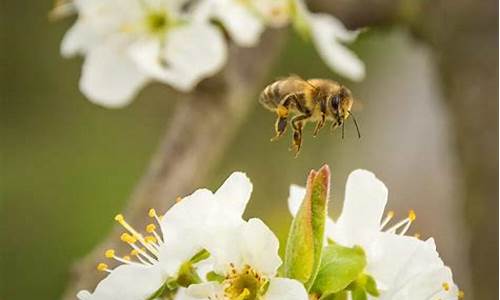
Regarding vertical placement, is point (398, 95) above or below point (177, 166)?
below

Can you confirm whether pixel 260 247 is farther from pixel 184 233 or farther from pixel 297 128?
pixel 297 128

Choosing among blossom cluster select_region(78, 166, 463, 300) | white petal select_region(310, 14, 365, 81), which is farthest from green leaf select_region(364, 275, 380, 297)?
white petal select_region(310, 14, 365, 81)

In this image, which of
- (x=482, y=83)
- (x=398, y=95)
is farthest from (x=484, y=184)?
(x=398, y=95)

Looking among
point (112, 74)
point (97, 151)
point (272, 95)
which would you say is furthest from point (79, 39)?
point (97, 151)

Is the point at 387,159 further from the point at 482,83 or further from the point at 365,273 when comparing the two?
the point at 365,273

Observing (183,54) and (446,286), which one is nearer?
(446,286)

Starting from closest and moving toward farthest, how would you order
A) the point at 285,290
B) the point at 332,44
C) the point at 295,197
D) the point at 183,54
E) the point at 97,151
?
the point at 285,290
the point at 295,197
the point at 183,54
the point at 332,44
the point at 97,151
